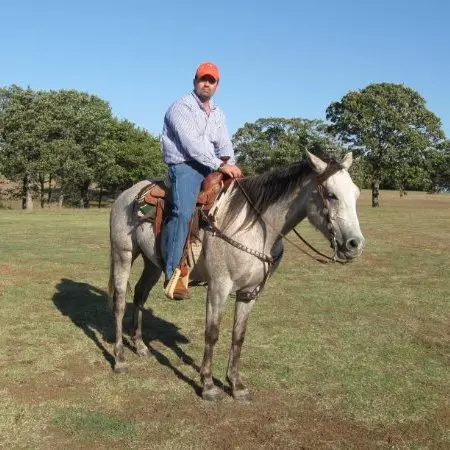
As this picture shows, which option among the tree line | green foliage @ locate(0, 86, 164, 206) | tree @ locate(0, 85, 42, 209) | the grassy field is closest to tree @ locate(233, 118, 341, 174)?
the tree line

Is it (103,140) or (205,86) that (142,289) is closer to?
(205,86)

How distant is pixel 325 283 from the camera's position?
12102mm

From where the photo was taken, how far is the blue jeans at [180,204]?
5414 mm

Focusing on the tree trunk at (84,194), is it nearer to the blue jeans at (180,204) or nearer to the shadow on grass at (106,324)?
the shadow on grass at (106,324)

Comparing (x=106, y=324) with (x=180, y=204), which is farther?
(x=106, y=324)

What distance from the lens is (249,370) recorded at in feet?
20.8

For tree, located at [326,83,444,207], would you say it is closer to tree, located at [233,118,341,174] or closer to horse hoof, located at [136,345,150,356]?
tree, located at [233,118,341,174]

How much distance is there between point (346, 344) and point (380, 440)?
114 inches

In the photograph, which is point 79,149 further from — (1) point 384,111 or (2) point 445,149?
(2) point 445,149

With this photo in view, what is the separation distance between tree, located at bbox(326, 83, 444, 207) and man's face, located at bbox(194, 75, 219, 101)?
146 ft

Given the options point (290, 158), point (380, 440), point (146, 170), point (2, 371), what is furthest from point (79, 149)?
point (380, 440)

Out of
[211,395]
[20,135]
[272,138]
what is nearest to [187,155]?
[211,395]

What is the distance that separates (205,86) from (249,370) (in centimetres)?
366

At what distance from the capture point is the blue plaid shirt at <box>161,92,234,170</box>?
5.34 meters
